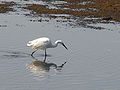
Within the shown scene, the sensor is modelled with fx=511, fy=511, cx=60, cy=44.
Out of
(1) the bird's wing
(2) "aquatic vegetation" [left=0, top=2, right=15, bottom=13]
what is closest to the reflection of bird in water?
(1) the bird's wing

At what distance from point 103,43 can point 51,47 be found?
4.51 metres

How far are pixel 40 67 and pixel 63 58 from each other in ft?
6.34

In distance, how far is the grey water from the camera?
18.5m

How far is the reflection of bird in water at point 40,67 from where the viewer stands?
20.5m

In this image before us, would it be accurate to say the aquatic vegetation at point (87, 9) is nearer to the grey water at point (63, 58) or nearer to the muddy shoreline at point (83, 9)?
the muddy shoreline at point (83, 9)

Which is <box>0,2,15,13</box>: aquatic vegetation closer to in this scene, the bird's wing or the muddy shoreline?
the muddy shoreline

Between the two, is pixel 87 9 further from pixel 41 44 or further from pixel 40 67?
pixel 40 67

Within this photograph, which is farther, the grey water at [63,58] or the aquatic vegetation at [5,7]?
the aquatic vegetation at [5,7]

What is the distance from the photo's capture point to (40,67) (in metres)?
21.7

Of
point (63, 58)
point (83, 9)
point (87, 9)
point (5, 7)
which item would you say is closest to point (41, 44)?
point (63, 58)

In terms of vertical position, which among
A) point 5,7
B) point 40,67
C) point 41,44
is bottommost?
point 5,7

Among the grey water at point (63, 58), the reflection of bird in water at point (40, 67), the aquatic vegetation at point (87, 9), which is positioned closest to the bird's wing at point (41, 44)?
the grey water at point (63, 58)

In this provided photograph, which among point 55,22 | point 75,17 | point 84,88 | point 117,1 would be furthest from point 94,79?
point 117,1

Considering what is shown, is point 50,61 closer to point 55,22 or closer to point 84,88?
point 84,88
